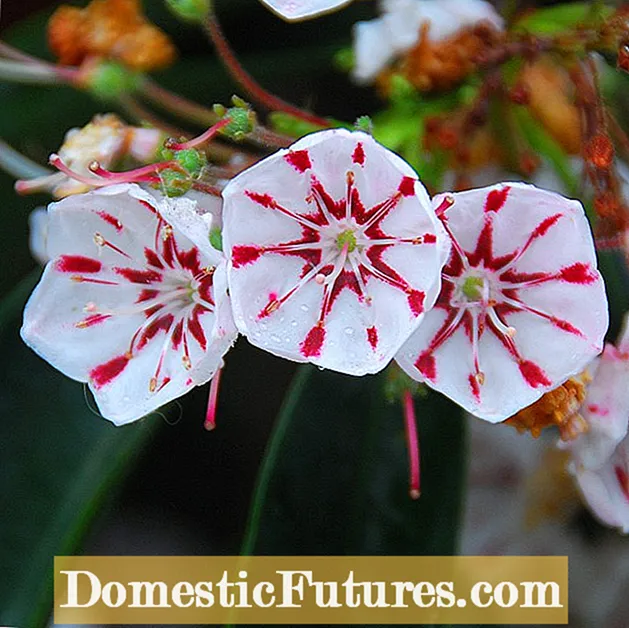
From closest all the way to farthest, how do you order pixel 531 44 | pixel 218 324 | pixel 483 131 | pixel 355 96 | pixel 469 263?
pixel 218 324, pixel 469 263, pixel 531 44, pixel 483 131, pixel 355 96

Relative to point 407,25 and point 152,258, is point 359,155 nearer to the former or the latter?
point 152,258

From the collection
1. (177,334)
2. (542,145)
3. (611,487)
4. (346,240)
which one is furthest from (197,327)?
(542,145)

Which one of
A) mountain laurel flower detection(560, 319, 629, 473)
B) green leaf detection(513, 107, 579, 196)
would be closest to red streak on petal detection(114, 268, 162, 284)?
mountain laurel flower detection(560, 319, 629, 473)

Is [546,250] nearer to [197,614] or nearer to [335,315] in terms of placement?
[335,315]

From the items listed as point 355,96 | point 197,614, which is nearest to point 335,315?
point 197,614

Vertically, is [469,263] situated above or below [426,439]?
above

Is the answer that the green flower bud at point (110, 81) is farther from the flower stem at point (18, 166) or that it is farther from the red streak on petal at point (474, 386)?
the red streak on petal at point (474, 386)
